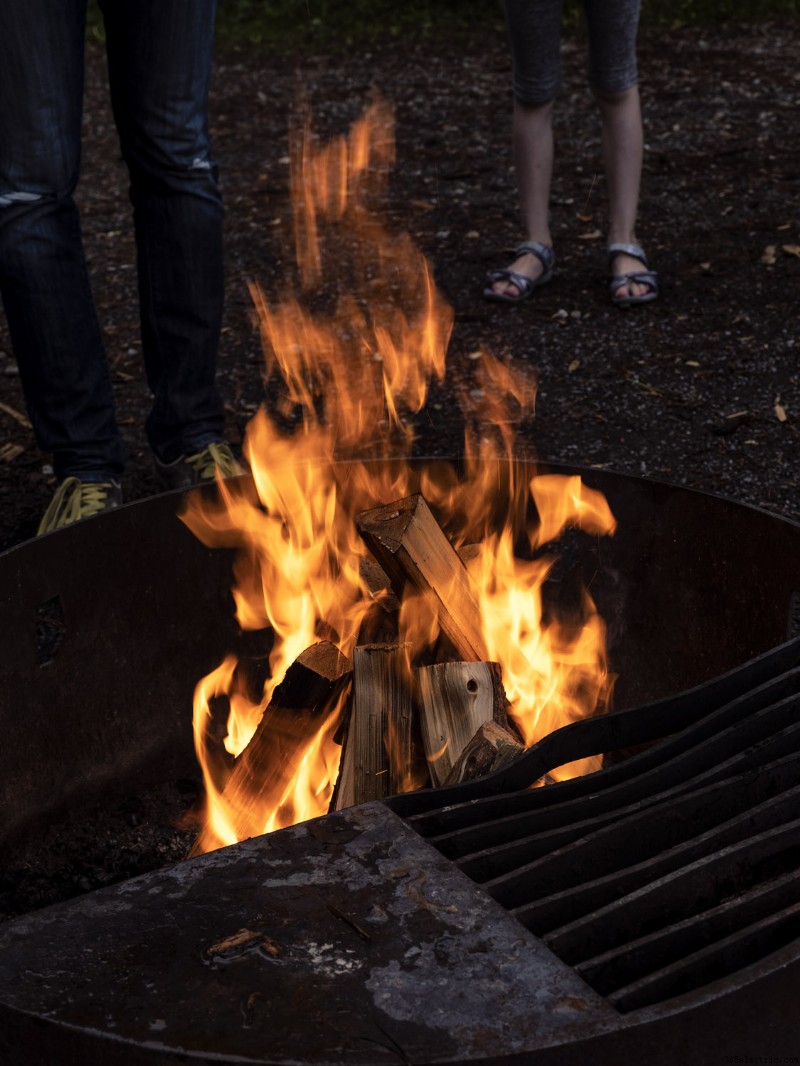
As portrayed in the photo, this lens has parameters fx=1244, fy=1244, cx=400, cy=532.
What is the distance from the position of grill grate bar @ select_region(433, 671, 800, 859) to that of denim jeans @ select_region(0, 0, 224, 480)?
1572mm

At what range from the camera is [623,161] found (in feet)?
13.2

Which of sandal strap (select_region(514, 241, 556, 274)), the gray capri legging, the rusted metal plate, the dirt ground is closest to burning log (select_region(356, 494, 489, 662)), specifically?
the rusted metal plate

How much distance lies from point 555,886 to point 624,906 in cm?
10

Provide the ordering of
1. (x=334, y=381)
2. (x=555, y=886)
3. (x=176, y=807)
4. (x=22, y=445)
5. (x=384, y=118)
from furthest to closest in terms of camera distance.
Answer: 1. (x=384, y=118)
2. (x=334, y=381)
3. (x=22, y=445)
4. (x=176, y=807)
5. (x=555, y=886)

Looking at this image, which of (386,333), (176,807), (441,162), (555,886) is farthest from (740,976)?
(441,162)

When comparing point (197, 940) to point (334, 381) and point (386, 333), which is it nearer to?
point (334, 381)

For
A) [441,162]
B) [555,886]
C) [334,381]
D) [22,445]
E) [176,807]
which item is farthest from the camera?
[441,162]

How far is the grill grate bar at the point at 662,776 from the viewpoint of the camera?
1.47m

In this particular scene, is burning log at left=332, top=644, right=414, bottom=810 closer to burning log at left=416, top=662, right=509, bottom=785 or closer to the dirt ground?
burning log at left=416, top=662, right=509, bottom=785

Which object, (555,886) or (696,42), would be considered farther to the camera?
(696,42)

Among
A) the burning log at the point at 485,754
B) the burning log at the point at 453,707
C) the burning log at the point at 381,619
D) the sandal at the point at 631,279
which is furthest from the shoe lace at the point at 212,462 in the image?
the sandal at the point at 631,279

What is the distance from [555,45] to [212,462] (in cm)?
190

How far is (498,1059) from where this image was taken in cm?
112

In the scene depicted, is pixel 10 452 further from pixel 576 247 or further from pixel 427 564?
pixel 576 247
